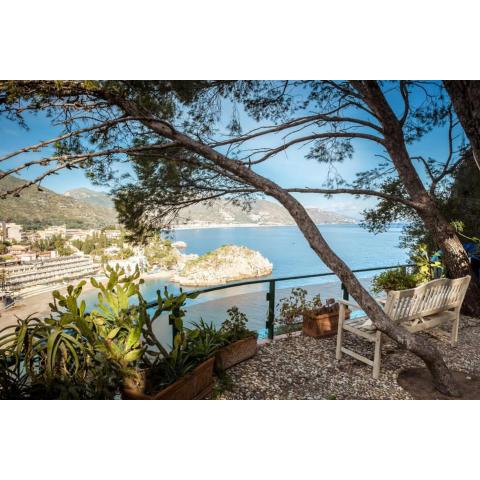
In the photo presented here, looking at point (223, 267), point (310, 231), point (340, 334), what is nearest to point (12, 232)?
point (310, 231)

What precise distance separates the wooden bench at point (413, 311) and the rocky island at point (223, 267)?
2.01 meters

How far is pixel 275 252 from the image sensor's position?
584 cm

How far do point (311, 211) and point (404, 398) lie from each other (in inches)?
98.8

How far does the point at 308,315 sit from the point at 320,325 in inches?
5.7

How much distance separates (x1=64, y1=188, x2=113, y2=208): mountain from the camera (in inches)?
102

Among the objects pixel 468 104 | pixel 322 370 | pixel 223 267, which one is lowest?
pixel 322 370

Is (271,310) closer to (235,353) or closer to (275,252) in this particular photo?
(235,353)

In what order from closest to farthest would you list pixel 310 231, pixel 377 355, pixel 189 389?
1. pixel 189 389
2. pixel 310 231
3. pixel 377 355

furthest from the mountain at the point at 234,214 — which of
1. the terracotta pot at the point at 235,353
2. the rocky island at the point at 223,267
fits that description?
the terracotta pot at the point at 235,353

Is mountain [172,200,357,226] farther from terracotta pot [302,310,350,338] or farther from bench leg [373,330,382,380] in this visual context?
bench leg [373,330,382,380]

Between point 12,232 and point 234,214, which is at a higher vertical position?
point 234,214
